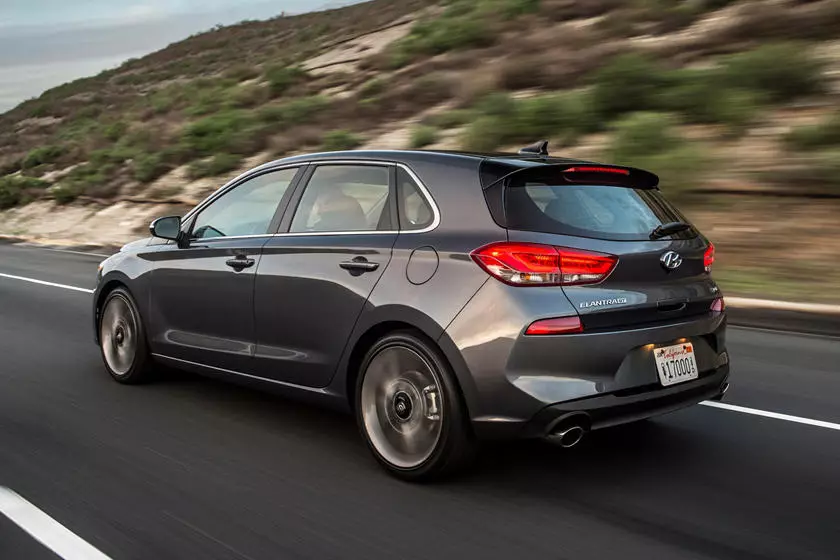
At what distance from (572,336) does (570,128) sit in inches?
479

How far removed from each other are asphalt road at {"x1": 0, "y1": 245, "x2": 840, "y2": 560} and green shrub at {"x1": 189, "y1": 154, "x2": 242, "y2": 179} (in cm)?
1745

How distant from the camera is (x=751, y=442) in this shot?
516cm

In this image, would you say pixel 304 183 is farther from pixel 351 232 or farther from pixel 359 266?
pixel 359 266

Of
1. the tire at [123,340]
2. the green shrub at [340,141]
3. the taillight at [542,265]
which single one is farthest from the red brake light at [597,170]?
the green shrub at [340,141]

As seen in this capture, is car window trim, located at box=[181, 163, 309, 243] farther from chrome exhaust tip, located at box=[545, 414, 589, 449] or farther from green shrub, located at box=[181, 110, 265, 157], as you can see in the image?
green shrub, located at box=[181, 110, 265, 157]

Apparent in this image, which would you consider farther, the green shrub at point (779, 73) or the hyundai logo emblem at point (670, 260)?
the green shrub at point (779, 73)

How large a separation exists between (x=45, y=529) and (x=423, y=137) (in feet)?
49.4

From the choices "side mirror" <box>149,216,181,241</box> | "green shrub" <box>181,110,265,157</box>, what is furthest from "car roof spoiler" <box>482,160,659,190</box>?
"green shrub" <box>181,110,265,157</box>

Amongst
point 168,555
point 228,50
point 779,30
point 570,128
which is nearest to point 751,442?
point 168,555

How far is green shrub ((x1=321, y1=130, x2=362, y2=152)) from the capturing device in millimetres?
20766

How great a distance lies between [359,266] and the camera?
477 cm

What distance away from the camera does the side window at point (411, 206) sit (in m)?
4.65

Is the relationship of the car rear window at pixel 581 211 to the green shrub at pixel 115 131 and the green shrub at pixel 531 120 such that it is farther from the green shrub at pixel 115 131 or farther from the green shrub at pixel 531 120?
the green shrub at pixel 115 131

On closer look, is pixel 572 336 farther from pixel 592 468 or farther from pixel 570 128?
pixel 570 128
